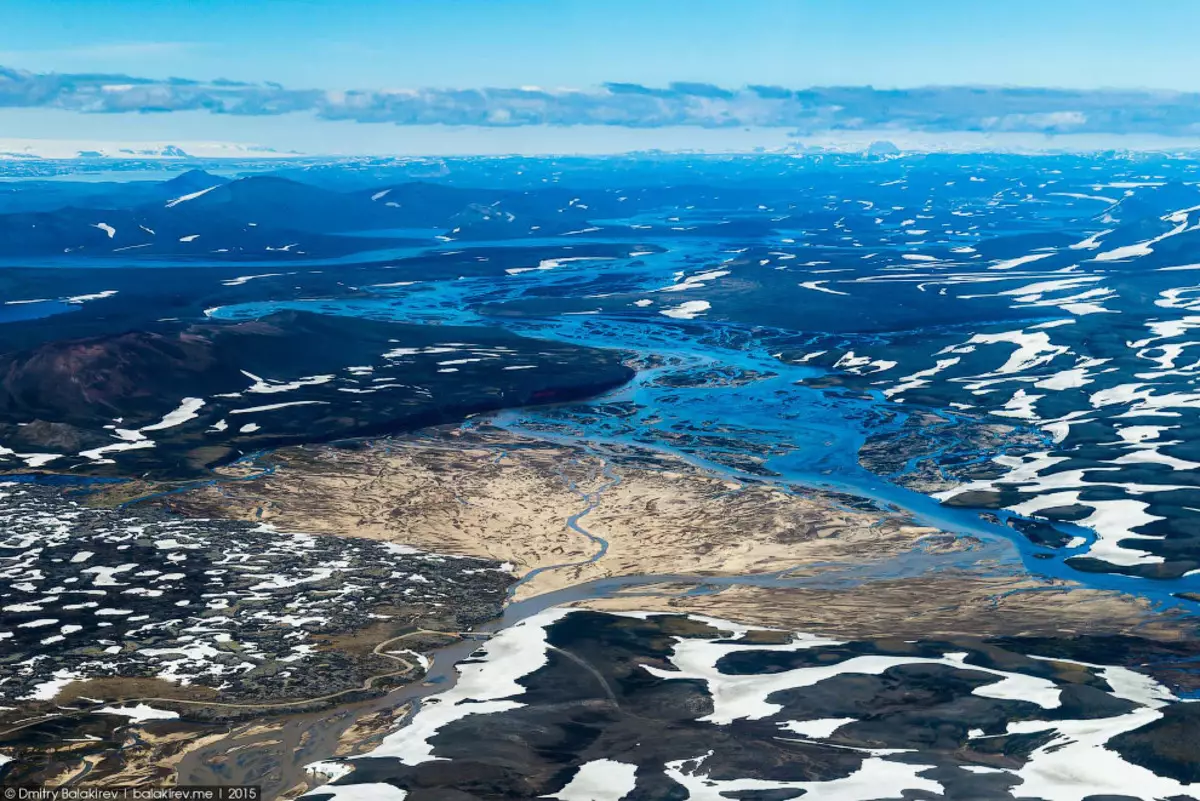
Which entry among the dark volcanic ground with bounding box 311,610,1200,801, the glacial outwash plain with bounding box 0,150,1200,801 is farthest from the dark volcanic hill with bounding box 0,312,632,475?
the dark volcanic ground with bounding box 311,610,1200,801

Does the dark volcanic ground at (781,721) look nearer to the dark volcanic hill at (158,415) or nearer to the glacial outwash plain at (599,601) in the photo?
the glacial outwash plain at (599,601)

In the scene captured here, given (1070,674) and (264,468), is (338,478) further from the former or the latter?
(1070,674)

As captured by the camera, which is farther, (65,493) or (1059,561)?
(65,493)

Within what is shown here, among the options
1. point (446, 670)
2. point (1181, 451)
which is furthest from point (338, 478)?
point (1181, 451)

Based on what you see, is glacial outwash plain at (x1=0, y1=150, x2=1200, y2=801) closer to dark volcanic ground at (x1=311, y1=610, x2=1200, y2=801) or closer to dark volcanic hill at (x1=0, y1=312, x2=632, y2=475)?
dark volcanic ground at (x1=311, y1=610, x2=1200, y2=801)

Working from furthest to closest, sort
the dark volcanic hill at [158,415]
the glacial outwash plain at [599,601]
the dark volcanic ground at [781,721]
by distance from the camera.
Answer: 1. the dark volcanic hill at [158,415]
2. the glacial outwash plain at [599,601]
3. the dark volcanic ground at [781,721]

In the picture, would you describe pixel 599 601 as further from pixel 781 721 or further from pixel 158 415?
pixel 158 415

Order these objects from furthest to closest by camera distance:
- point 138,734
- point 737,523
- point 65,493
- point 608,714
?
point 65,493 → point 737,523 → point 608,714 → point 138,734

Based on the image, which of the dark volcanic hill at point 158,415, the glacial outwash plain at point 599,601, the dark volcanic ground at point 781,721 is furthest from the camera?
the dark volcanic hill at point 158,415

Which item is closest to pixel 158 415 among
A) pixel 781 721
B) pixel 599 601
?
pixel 599 601

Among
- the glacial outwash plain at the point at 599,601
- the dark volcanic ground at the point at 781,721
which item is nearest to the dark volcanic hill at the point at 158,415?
the glacial outwash plain at the point at 599,601

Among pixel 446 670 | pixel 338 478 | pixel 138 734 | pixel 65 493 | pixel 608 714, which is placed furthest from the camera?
pixel 338 478
